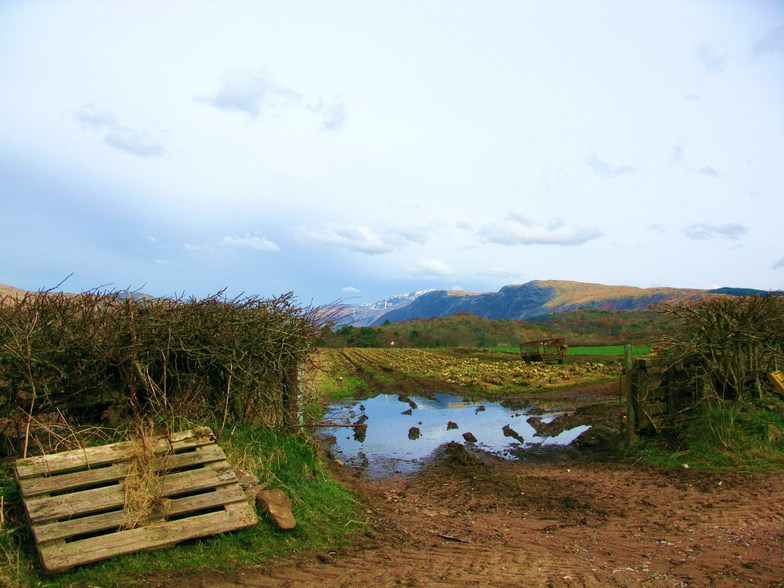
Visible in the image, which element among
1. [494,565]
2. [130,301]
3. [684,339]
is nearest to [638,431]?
[684,339]

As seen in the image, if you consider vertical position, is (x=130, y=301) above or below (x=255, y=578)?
above

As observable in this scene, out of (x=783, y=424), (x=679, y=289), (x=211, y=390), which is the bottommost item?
(x=783, y=424)

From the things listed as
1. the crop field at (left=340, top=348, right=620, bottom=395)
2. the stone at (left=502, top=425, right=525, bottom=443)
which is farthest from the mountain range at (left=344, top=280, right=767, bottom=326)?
the stone at (left=502, top=425, right=525, bottom=443)

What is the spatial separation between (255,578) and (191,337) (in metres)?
3.29

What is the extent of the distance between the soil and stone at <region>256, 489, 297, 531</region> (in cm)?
53

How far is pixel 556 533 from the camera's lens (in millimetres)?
7066

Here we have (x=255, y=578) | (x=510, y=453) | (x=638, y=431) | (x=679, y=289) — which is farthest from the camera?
(x=679, y=289)

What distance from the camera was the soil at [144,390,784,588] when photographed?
17.7 ft

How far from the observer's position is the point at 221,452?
21.0 ft

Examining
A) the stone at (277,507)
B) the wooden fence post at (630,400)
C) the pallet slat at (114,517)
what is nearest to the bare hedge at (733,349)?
the wooden fence post at (630,400)

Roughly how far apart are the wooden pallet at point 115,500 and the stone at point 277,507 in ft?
0.70

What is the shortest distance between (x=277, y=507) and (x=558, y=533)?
11.3ft

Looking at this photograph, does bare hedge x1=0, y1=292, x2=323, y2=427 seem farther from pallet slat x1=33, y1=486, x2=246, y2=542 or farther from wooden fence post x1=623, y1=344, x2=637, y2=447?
wooden fence post x1=623, y1=344, x2=637, y2=447

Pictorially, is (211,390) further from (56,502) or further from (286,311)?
(56,502)
